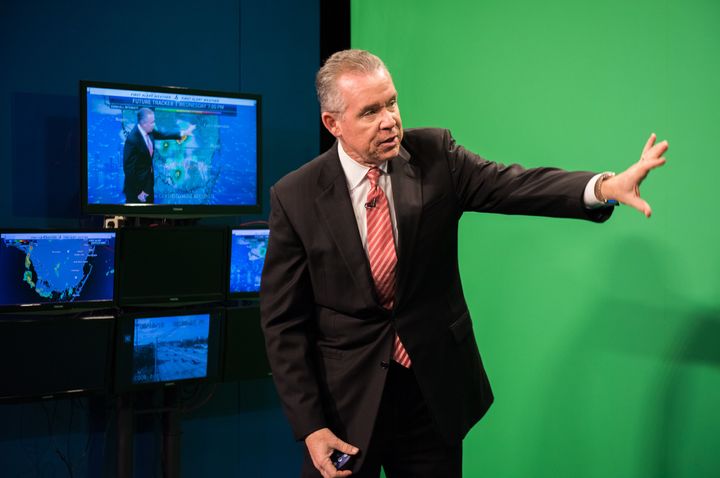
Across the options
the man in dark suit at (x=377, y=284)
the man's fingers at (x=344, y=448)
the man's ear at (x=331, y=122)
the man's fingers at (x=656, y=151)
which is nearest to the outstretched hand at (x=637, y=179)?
the man's fingers at (x=656, y=151)

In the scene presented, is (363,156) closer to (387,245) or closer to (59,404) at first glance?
(387,245)

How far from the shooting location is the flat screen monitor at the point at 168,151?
3080mm

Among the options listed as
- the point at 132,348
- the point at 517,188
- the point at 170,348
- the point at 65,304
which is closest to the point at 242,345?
the point at 170,348

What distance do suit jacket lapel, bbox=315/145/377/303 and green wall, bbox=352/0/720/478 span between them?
993mm

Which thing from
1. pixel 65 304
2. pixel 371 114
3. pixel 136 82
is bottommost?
pixel 65 304

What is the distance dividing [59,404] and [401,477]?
7.20 ft

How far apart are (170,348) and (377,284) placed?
1.68 meters

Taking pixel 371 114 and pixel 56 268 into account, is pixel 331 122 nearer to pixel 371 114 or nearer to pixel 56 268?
pixel 371 114

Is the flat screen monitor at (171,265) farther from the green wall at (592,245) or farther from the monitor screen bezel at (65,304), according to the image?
the green wall at (592,245)

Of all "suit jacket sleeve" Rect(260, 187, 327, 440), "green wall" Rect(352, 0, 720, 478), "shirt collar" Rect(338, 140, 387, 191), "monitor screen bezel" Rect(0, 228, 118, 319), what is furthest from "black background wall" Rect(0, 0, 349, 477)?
"shirt collar" Rect(338, 140, 387, 191)

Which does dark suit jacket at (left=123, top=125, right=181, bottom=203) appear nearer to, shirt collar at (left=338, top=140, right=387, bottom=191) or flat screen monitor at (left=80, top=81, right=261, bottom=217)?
flat screen monitor at (left=80, top=81, right=261, bottom=217)

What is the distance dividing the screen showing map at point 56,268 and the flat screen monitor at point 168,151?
0.49 ft

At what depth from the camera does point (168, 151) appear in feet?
10.6

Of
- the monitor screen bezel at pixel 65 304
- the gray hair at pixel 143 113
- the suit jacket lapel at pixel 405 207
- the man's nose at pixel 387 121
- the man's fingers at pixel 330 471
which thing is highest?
the gray hair at pixel 143 113
